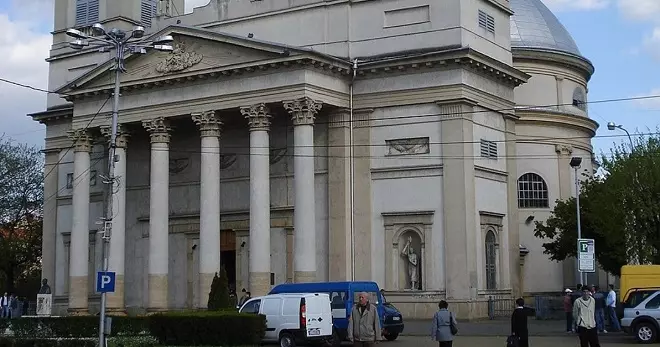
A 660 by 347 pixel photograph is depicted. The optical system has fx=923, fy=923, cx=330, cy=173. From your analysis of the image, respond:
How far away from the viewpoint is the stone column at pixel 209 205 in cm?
4319

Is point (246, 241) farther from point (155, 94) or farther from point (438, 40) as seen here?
point (438, 40)

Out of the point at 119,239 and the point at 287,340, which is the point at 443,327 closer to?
the point at 287,340

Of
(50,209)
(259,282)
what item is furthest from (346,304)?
(50,209)

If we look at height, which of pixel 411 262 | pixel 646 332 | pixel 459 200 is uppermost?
pixel 459 200

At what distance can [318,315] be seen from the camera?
28.0 metres

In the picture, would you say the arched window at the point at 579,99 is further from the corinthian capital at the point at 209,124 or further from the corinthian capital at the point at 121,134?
the corinthian capital at the point at 121,134

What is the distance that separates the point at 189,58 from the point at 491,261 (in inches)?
691

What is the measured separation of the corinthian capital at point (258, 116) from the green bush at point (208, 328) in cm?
1550

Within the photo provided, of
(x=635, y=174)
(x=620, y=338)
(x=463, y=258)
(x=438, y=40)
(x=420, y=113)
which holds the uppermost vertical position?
(x=438, y=40)

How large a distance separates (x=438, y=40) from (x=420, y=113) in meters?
3.38

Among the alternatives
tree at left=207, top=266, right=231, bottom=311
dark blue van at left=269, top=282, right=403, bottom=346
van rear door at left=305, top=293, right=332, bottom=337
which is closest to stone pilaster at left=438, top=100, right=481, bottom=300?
dark blue van at left=269, top=282, right=403, bottom=346

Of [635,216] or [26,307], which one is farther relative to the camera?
[26,307]

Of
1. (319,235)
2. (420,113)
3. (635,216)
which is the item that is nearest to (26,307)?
(319,235)

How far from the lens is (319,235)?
4362 centimetres
